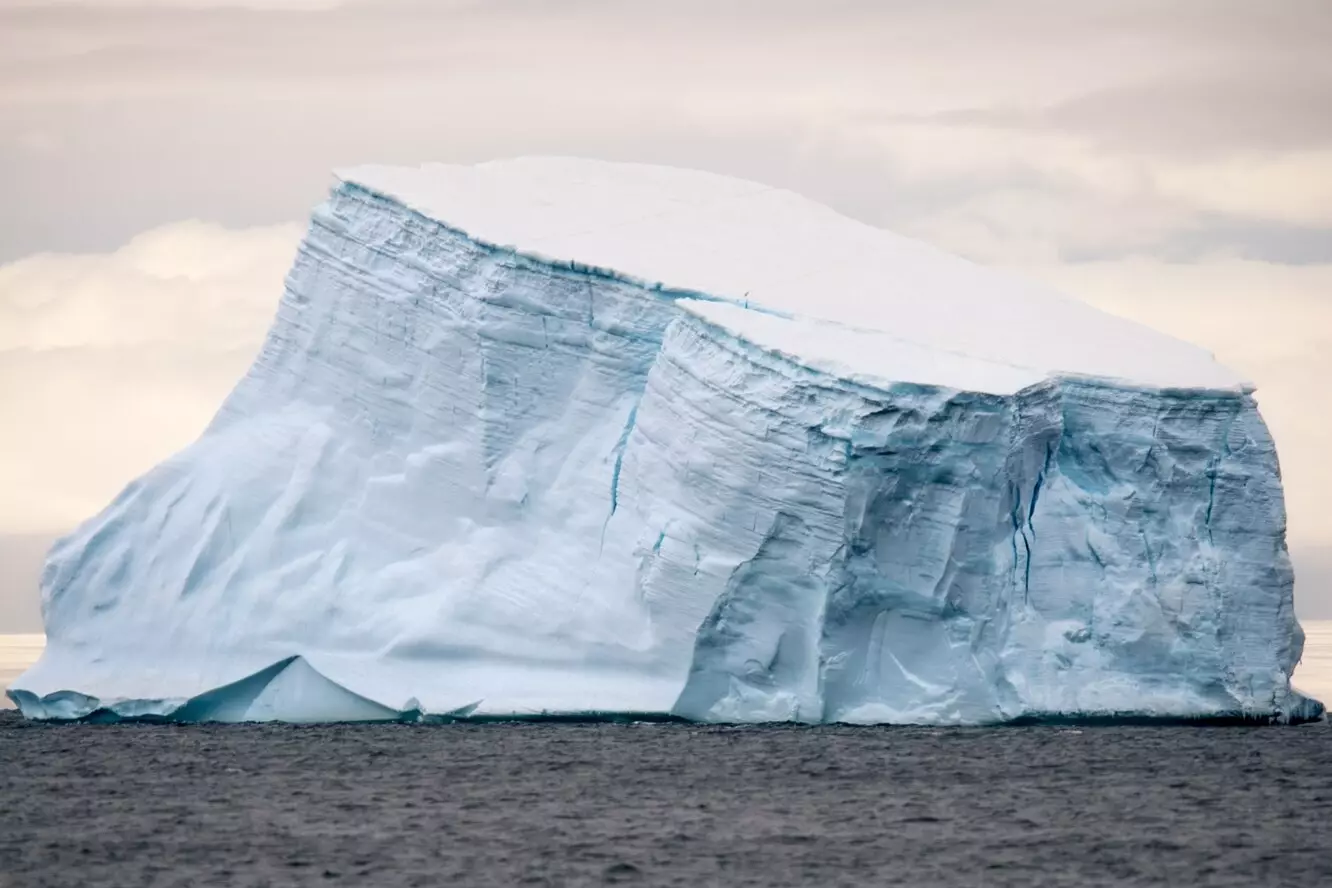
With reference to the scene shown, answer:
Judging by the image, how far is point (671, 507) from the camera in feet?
60.1

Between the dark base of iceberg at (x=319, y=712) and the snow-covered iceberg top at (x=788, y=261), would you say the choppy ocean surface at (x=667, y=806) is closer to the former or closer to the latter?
the dark base of iceberg at (x=319, y=712)

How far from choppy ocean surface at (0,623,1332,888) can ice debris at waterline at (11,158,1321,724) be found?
511 millimetres

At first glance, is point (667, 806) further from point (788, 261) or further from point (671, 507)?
point (788, 261)

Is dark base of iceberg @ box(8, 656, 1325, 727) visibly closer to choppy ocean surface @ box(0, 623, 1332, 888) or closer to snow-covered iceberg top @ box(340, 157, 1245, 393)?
choppy ocean surface @ box(0, 623, 1332, 888)

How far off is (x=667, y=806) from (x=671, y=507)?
11.1 feet

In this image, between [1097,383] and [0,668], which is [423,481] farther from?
[0,668]

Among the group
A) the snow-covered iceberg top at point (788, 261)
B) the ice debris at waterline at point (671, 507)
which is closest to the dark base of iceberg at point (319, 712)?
the ice debris at waterline at point (671, 507)

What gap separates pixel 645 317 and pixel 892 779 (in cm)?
439

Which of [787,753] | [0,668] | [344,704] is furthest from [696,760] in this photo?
[0,668]

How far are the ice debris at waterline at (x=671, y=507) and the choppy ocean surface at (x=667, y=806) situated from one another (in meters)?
0.51

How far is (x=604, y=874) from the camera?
13078 mm

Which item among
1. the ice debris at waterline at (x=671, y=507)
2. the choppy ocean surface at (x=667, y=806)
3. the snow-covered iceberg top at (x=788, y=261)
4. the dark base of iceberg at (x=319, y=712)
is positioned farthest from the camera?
the snow-covered iceberg top at (x=788, y=261)

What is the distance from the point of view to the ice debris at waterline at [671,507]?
18000 mm

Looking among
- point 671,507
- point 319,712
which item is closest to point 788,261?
point 671,507
